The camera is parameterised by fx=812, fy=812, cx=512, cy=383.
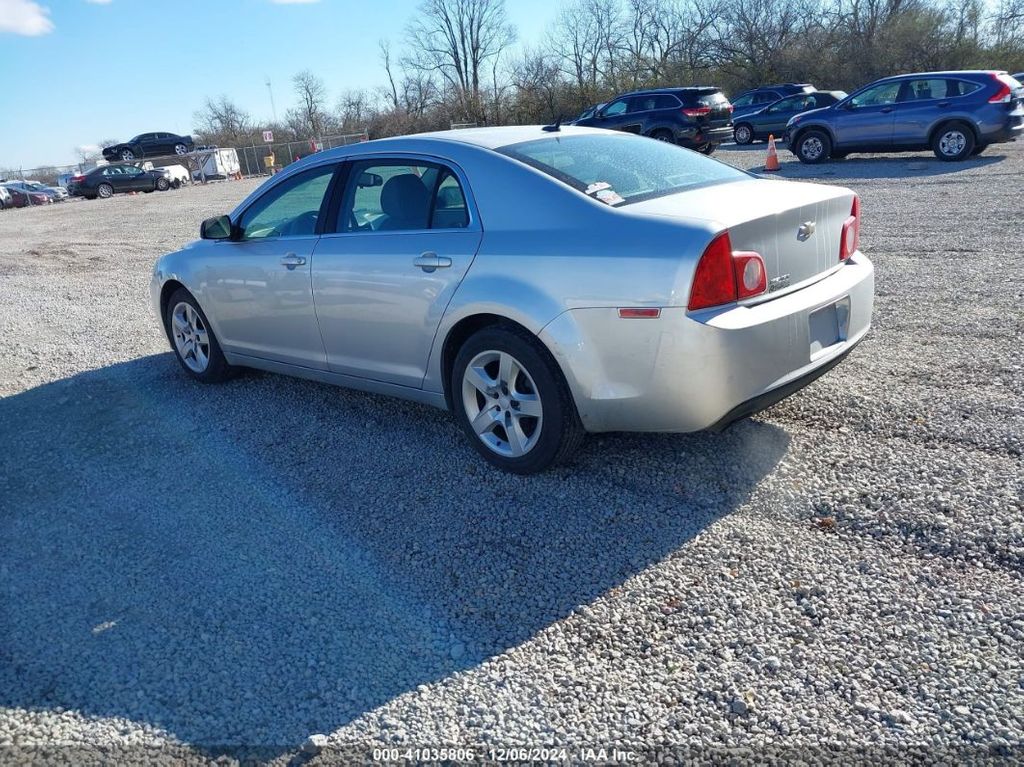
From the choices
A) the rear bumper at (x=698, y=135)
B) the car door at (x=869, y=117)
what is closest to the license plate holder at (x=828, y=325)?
the car door at (x=869, y=117)

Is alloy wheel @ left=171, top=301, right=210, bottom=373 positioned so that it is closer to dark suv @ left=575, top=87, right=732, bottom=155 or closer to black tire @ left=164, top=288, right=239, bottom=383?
black tire @ left=164, top=288, right=239, bottom=383

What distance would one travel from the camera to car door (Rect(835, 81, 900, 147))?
652 inches

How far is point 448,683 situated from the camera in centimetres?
258

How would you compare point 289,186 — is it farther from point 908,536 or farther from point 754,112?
point 754,112

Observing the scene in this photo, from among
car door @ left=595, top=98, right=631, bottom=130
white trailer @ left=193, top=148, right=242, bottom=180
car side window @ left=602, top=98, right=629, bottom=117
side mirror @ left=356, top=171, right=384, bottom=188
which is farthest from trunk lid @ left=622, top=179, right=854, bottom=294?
white trailer @ left=193, top=148, right=242, bottom=180

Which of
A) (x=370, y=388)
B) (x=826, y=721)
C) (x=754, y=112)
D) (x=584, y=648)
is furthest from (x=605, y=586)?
(x=754, y=112)

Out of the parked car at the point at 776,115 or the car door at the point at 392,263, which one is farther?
the parked car at the point at 776,115

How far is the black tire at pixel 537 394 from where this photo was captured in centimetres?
367

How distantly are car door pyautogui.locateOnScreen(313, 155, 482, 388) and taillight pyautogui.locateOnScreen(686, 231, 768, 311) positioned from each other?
3.78 feet

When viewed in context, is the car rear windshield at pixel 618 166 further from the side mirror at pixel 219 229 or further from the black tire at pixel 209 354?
the black tire at pixel 209 354

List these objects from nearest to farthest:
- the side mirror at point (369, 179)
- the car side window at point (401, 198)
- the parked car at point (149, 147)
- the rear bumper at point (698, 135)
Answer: the car side window at point (401, 198)
the side mirror at point (369, 179)
the rear bumper at point (698, 135)
the parked car at point (149, 147)

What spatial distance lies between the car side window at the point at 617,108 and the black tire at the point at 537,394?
68.0 ft

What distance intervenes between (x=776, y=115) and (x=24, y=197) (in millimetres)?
33282

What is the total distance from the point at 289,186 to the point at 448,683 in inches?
140
